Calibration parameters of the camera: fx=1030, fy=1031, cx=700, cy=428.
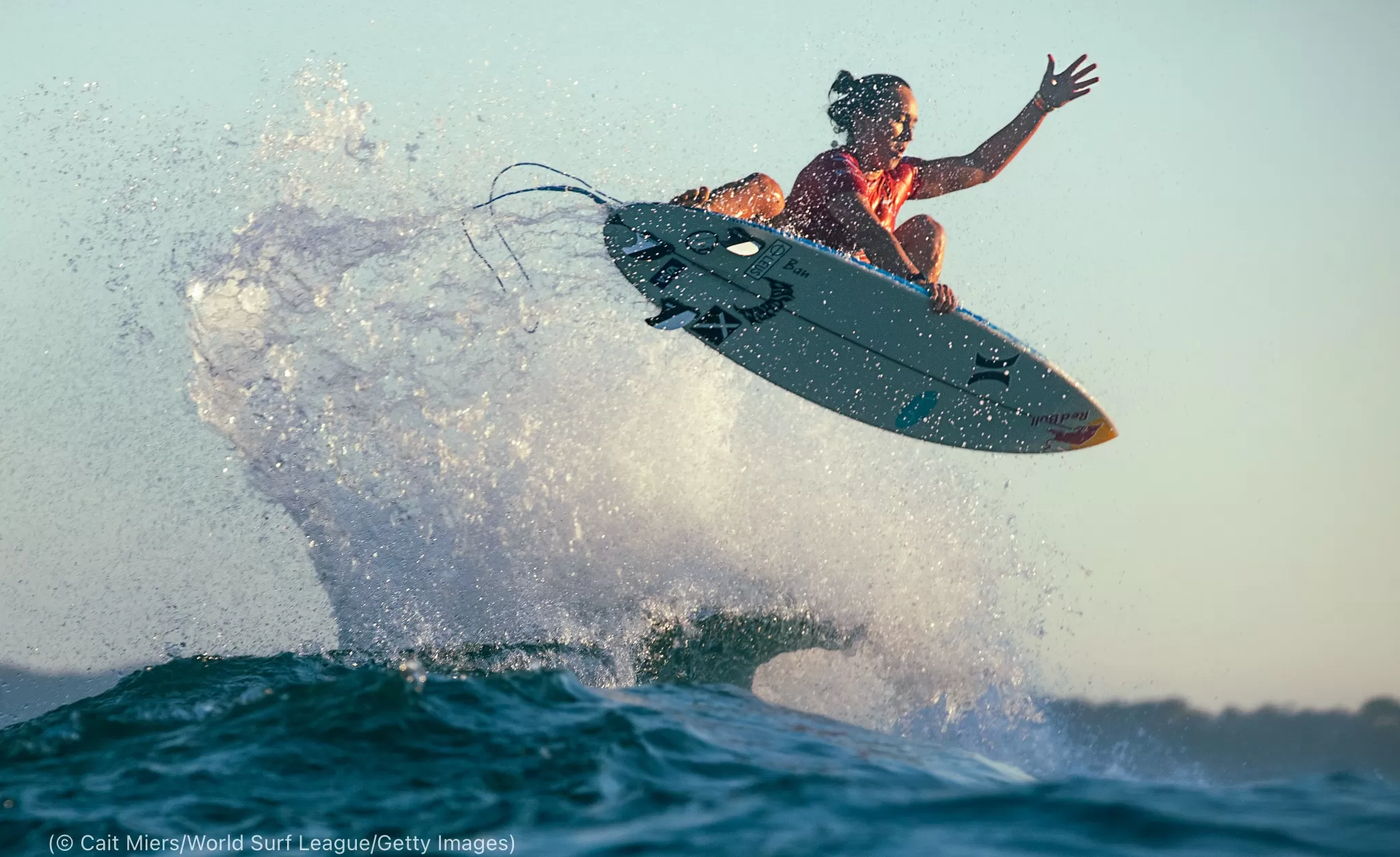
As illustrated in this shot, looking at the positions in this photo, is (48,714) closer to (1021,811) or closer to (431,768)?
(431,768)

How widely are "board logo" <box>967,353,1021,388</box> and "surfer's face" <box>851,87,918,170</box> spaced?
1909 mm

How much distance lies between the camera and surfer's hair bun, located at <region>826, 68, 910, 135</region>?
28.9 feet

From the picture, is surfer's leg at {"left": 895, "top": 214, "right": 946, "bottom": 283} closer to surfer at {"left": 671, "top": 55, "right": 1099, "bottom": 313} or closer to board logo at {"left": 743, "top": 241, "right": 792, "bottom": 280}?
surfer at {"left": 671, "top": 55, "right": 1099, "bottom": 313}

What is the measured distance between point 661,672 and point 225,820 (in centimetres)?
595

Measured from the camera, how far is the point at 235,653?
955 centimetres

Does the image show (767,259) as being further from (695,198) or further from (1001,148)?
(1001,148)

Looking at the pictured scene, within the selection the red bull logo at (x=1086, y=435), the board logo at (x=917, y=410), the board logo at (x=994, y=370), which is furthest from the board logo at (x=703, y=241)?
the red bull logo at (x=1086, y=435)

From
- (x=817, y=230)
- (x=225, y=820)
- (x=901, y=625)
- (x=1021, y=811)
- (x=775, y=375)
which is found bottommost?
(x=225, y=820)

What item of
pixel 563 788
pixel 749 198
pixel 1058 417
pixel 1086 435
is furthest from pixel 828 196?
pixel 563 788

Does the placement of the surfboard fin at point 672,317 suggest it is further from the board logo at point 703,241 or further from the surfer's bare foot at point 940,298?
the surfer's bare foot at point 940,298

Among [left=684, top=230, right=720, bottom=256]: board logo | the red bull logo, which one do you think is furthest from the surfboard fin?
the red bull logo

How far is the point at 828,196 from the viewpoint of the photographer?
854 cm

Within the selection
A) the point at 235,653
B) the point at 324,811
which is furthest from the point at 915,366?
the point at 235,653

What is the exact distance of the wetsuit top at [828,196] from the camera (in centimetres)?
855
